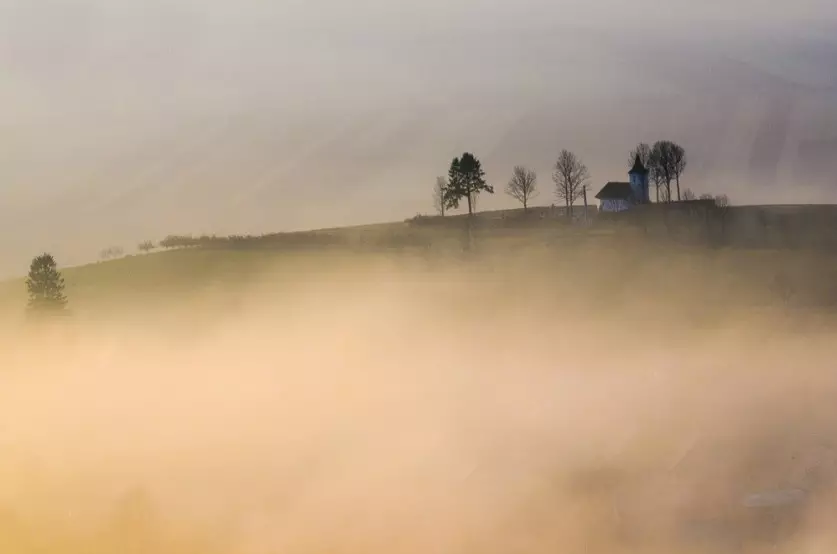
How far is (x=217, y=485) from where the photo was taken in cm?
339

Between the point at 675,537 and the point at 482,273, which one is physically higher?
the point at 482,273

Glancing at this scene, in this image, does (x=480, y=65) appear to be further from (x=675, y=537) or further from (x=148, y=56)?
(x=675, y=537)

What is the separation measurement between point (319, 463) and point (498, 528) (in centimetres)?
75

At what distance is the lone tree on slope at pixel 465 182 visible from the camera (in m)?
3.86

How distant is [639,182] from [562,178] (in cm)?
34

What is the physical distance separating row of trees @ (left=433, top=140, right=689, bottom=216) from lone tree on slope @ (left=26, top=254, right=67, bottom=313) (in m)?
1.68

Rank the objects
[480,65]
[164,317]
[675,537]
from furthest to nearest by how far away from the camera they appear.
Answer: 1. [480,65]
2. [164,317]
3. [675,537]

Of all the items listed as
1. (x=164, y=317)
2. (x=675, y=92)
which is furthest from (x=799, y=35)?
(x=164, y=317)

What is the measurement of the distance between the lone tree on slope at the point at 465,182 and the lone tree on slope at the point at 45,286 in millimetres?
1730

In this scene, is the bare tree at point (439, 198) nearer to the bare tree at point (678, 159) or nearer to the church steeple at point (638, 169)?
the church steeple at point (638, 169)

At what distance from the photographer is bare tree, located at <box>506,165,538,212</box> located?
3864 millimetres

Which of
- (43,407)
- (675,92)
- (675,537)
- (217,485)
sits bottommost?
(675,537)

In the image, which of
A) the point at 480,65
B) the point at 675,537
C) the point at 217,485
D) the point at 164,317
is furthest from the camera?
the point at 480,65


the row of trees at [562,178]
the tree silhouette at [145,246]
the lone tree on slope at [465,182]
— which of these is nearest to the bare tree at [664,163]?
the row of trees at [562,178]
